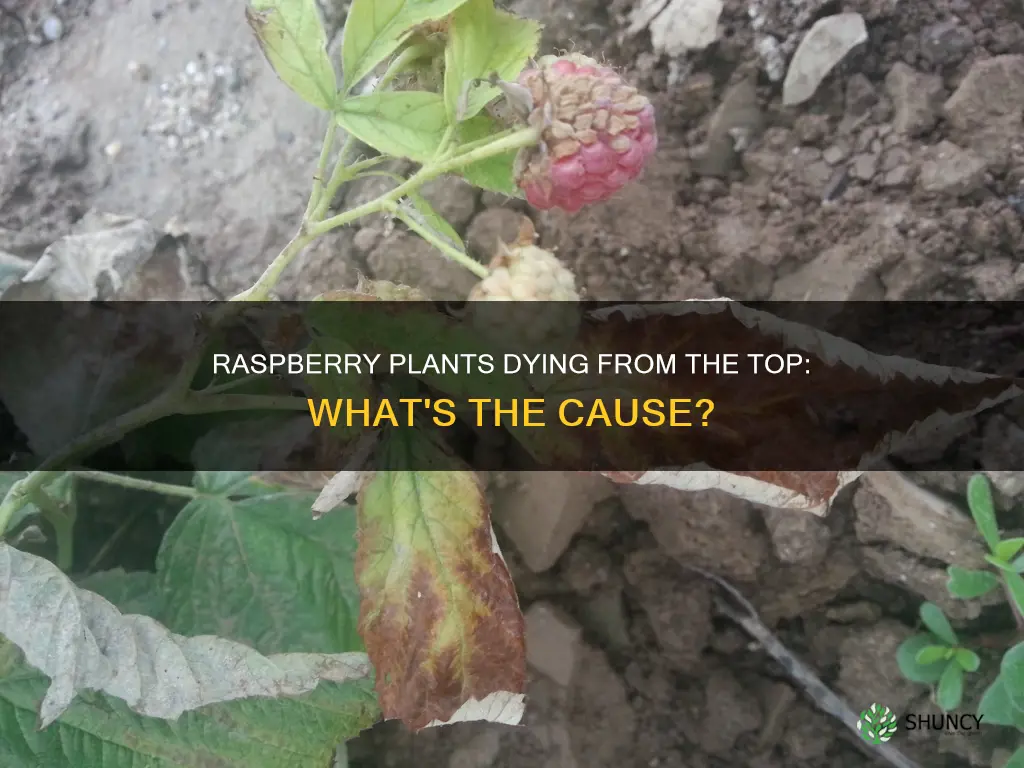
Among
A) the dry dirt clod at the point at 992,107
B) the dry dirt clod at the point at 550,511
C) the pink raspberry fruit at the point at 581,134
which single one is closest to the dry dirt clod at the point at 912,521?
the dry dirt clod at the point at 550,511

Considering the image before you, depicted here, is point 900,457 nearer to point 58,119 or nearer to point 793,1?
point 793,1

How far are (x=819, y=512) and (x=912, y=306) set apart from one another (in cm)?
35

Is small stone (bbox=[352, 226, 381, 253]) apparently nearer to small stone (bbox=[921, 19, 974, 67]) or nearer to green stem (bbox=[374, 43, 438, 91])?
green stem (bbox=[374, 43, 438, 91])

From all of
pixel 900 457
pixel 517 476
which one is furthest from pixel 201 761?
pixel 900 457

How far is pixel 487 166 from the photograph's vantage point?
89cm

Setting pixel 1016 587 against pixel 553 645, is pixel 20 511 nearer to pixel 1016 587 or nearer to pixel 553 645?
pixel 553 645

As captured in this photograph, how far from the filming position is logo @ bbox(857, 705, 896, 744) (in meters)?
1.02

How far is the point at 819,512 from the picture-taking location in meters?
0.84

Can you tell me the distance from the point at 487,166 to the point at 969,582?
2.27 feet

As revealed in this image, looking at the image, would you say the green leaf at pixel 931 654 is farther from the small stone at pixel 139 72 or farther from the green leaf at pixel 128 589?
the small stone at pixel 139 72

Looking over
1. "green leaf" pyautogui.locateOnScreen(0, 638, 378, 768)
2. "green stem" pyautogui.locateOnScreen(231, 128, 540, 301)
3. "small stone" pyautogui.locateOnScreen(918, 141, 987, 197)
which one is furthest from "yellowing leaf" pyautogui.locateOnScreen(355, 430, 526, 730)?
"small stone" pyautogui.locateOnScreen(918, 141, 987, 197)

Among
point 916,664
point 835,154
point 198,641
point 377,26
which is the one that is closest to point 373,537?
point 198,641

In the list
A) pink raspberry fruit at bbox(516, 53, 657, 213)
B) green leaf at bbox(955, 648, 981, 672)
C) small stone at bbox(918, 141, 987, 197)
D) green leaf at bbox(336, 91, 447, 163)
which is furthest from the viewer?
small stone at bbox(918, 141, 987, 197)

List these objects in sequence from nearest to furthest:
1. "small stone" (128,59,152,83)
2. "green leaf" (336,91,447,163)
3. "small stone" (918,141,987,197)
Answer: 1. "green leaf" (336,91,447,163)
2. "small stone" (918,141,987,197)
3. "small stone" (128,59,152,83)
